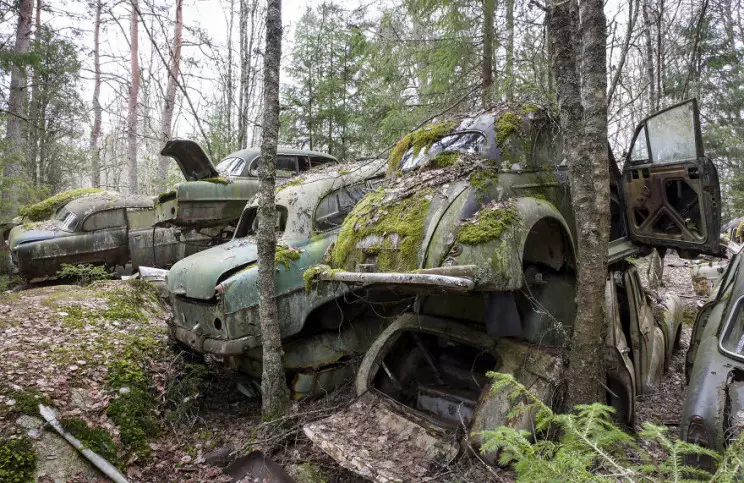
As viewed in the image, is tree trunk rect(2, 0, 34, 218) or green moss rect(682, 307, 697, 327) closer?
green moss rect(682, 307, 697, 327)

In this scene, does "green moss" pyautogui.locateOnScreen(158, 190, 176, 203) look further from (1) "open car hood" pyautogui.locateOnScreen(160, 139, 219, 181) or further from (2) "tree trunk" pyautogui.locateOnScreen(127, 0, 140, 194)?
(2) "tree trunk" pyautogui.locateOnScreen(127, 0, 140, 194)

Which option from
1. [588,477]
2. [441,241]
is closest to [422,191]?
[441,241]

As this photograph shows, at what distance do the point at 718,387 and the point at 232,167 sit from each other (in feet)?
25.9

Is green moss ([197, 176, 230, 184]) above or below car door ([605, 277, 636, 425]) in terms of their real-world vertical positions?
above

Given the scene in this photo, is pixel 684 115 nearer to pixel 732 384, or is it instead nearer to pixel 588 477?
pixel 732 384

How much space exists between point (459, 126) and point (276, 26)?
221 centimetres

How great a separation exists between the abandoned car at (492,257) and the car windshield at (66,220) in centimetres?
695

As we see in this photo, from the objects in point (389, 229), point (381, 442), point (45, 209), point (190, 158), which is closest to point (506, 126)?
point (389, 229)

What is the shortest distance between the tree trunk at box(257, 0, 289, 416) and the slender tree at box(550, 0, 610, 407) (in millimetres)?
2733

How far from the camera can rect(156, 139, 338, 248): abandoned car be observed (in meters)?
6.98

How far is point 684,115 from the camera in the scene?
441 centimetres

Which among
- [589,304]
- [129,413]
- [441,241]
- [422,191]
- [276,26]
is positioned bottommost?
[129,413]

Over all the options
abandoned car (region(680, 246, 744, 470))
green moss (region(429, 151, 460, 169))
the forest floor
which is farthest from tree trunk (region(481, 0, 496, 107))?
abandoned car (region(680, 246, 744, 470))

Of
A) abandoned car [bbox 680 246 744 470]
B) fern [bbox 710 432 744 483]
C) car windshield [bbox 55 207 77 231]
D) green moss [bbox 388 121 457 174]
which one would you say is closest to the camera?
fern [bbox 710 432 744 483]
